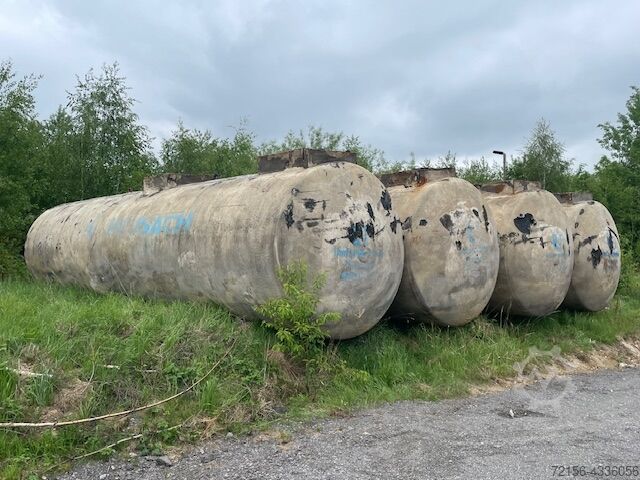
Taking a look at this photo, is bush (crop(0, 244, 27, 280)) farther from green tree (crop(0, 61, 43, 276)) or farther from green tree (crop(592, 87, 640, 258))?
green tree (crop(592, 87, 640, 258))

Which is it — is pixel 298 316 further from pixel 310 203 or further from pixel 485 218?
pixel 485 218

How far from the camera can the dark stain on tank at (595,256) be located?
898 centimetres

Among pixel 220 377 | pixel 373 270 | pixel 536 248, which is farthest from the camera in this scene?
pixel 536 248

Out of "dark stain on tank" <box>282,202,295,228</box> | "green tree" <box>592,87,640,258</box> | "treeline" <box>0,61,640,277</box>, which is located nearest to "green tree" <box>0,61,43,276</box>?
"treeline" <box>0,61,640,277</box>

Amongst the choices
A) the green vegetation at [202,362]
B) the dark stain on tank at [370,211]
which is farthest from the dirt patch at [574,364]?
the dark stain on tank at [370,211]

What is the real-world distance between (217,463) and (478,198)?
437 cm

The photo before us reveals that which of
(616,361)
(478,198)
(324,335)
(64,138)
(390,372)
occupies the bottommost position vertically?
(616,361)

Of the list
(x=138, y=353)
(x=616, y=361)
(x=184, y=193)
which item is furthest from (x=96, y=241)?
(x=616, y=361)

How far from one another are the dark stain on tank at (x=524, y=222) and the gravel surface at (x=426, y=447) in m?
2.67

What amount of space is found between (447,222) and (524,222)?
165cm

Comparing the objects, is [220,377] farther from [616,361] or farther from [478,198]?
[616,361]

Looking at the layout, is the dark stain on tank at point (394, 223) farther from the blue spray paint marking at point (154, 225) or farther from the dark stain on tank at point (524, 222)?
the dark stain on tank at point (524, 222)

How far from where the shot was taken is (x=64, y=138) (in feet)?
40.5

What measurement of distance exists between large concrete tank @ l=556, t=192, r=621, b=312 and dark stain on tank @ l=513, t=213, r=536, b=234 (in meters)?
1.56
